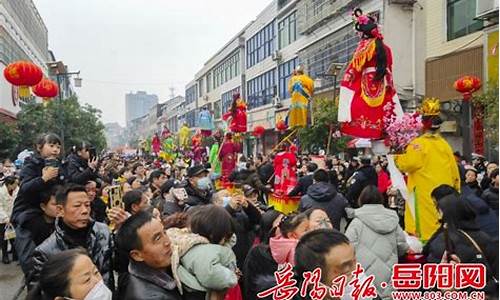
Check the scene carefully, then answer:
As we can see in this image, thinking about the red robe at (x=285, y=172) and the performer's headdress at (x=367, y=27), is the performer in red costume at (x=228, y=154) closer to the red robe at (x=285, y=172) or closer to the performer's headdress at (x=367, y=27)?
the red robe at (x=285, y=172)

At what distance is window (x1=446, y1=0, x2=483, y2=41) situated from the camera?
14133 millimetres

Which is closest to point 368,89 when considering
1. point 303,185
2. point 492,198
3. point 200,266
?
point 492,198

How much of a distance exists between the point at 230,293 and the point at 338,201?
9.81 ft

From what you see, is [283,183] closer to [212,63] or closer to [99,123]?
[99,123]

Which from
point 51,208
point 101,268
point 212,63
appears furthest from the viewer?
point 212,63

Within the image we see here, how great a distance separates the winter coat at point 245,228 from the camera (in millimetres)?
4504

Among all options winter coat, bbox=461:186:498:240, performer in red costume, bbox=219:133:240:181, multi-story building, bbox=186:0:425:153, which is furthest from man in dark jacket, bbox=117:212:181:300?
multi-story building, bbox=186:0:425:153

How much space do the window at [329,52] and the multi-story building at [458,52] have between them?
11.4ft

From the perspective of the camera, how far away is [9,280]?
700 centimetres

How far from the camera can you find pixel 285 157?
9.86 meters

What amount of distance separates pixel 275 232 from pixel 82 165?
8.77ft

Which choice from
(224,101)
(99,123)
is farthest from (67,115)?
(224,101)

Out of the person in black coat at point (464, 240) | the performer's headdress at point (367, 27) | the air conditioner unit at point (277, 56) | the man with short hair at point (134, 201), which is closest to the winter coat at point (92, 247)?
the man with short hair at point (134, 201)

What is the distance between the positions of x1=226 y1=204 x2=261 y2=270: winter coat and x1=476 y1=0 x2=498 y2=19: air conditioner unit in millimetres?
10411
